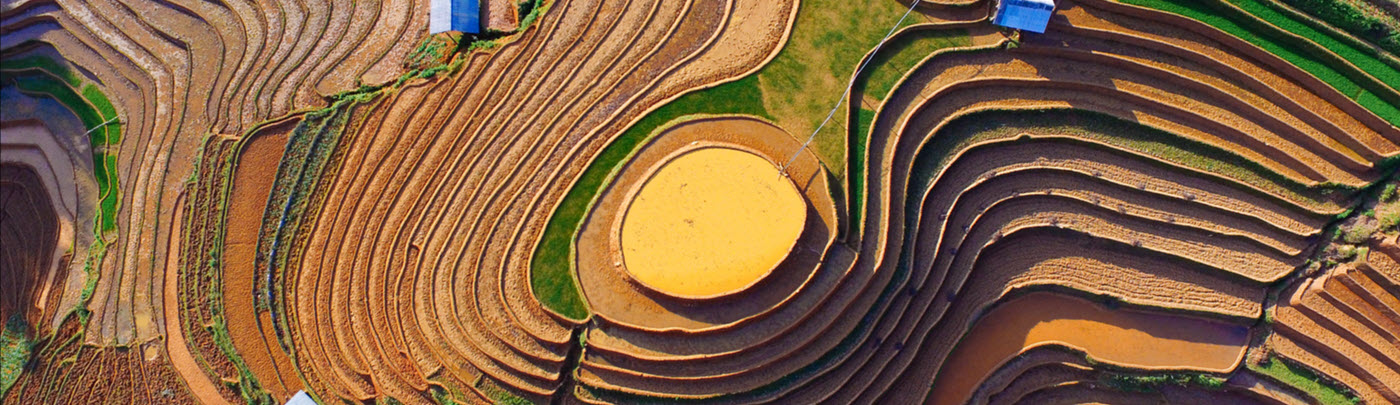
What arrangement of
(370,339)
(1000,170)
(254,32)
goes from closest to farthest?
(370,339), (1000,170), (254,32)

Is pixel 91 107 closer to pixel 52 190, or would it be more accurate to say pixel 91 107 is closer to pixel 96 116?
pixel 96 116

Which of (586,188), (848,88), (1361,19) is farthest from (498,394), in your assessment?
(1361,19)

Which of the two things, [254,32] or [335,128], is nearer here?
[335,128]

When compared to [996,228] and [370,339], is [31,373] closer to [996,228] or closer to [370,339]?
[370,339]

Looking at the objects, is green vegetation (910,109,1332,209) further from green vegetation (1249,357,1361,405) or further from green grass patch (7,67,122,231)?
green grass patch (7,67,122,231)

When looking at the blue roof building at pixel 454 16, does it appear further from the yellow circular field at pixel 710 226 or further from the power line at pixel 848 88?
the power line at pixel 848 88

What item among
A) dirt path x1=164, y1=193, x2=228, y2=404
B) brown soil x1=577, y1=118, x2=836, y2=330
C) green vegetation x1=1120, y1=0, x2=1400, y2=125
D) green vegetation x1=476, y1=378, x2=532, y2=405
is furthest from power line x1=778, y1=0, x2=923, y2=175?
dirt path x1=164, y1=193, x2=228, y2=404

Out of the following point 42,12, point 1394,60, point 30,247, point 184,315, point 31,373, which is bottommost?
point 31,373

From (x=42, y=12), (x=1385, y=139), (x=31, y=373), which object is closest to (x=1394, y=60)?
(x=1385, y=139)

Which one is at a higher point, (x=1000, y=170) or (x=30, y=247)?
(x=1000, y=170)
